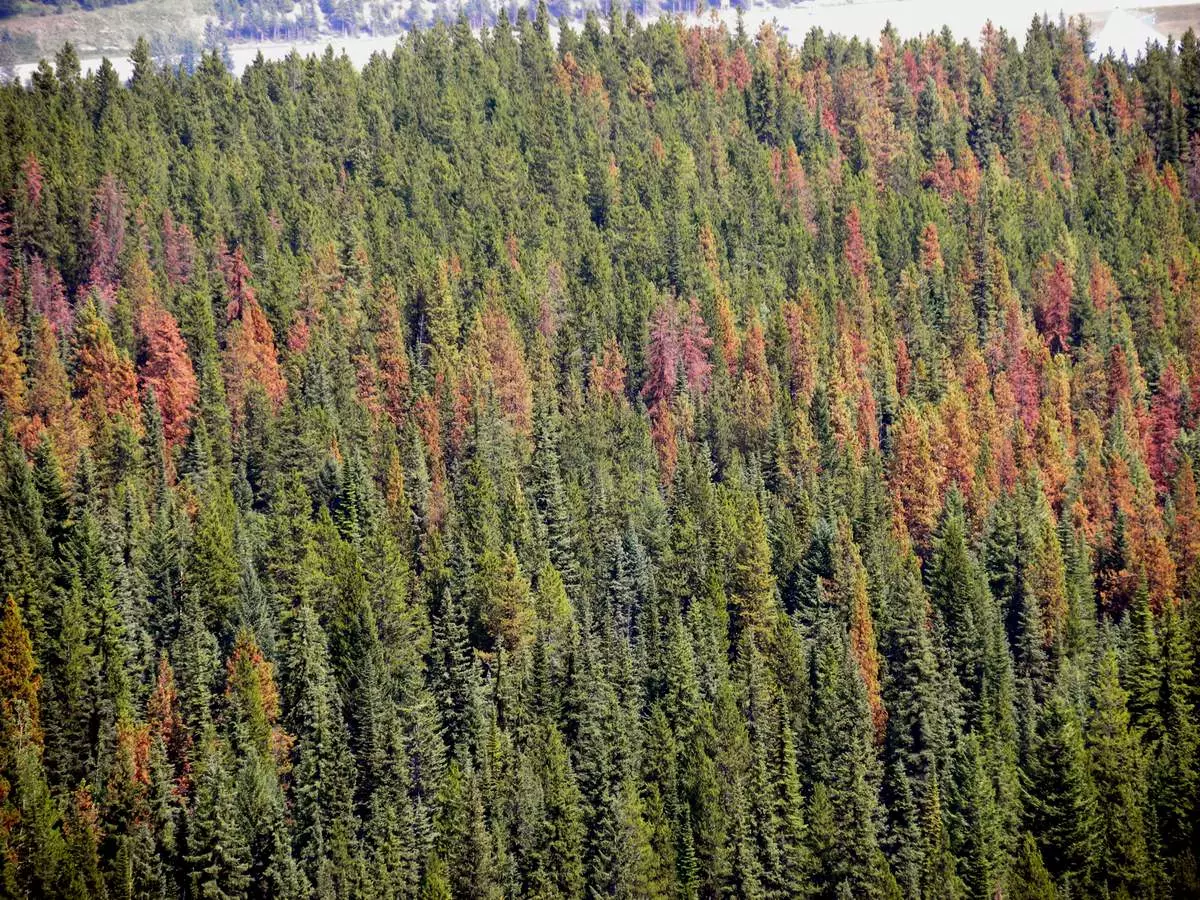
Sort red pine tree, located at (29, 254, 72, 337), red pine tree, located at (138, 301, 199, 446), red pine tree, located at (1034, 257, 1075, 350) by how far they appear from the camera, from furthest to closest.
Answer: red pine tree, located at (1034, 257, 1075, 350) < red pine tree, located at (29, 254, 72, 337) < red pine tree, located at (138, 301, 199, 446)

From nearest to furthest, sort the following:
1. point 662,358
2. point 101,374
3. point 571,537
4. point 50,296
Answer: point 571,537
point 101,374
point 50,296
point 662,358

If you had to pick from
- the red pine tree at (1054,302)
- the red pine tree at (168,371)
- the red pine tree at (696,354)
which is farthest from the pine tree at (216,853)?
the red pine tree at (1054,302)

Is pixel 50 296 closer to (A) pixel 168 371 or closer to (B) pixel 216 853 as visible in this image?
(A) pixel 168 371

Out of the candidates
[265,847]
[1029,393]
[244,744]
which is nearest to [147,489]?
[244,744]

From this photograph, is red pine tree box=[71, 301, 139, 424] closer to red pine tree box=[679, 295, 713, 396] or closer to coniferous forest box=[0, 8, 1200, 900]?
coniferous forest box=[0, 8, 1200, 900]

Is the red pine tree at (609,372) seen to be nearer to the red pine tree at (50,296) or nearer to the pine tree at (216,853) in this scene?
the red pine tree at (50,296)

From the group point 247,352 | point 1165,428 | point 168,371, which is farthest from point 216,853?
point 1165,428

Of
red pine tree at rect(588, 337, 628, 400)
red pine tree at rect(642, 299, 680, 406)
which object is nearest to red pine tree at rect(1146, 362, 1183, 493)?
red pine tree at rect(642, 299, 680, 406)

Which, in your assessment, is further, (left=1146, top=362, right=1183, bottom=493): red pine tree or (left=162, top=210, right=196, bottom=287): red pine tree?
(left=162, top=210, right=196, bottom=287): red pine tree

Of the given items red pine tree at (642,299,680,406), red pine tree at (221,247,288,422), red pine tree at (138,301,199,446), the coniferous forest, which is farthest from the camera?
red pine tree at (642,299,680,406)
